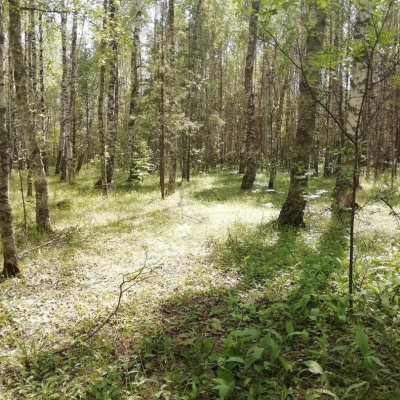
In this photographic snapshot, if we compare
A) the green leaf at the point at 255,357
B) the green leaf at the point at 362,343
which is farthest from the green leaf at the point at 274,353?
the green leaf at the point at 362,343

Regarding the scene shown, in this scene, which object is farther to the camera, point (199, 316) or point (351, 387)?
point (199, 316)

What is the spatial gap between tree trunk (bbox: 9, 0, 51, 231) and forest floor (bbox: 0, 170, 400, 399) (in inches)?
26.4

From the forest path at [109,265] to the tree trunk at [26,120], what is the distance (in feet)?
2.50

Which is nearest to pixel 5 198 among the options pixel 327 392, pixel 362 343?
pixel 327 392

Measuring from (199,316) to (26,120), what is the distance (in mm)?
6191

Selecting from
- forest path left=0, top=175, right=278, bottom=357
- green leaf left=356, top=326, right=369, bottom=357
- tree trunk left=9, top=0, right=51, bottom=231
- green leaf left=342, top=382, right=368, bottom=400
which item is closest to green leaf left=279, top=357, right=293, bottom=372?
green leaf left=342, top=382, right=368, bottom=400

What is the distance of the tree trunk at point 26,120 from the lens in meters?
7.17

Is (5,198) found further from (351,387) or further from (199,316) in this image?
(351,387)

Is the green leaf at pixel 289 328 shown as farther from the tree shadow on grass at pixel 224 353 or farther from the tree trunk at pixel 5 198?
the tree trunk at pixel 5 198

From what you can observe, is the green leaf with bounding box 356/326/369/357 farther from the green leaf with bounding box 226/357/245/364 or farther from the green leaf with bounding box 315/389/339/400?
the green leaf with bounding box 226/357/245/364

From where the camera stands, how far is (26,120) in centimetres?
807

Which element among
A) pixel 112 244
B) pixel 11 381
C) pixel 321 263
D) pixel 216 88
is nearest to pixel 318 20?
pixel 321 263

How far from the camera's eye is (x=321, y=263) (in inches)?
240

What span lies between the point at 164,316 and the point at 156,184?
14135 mm
